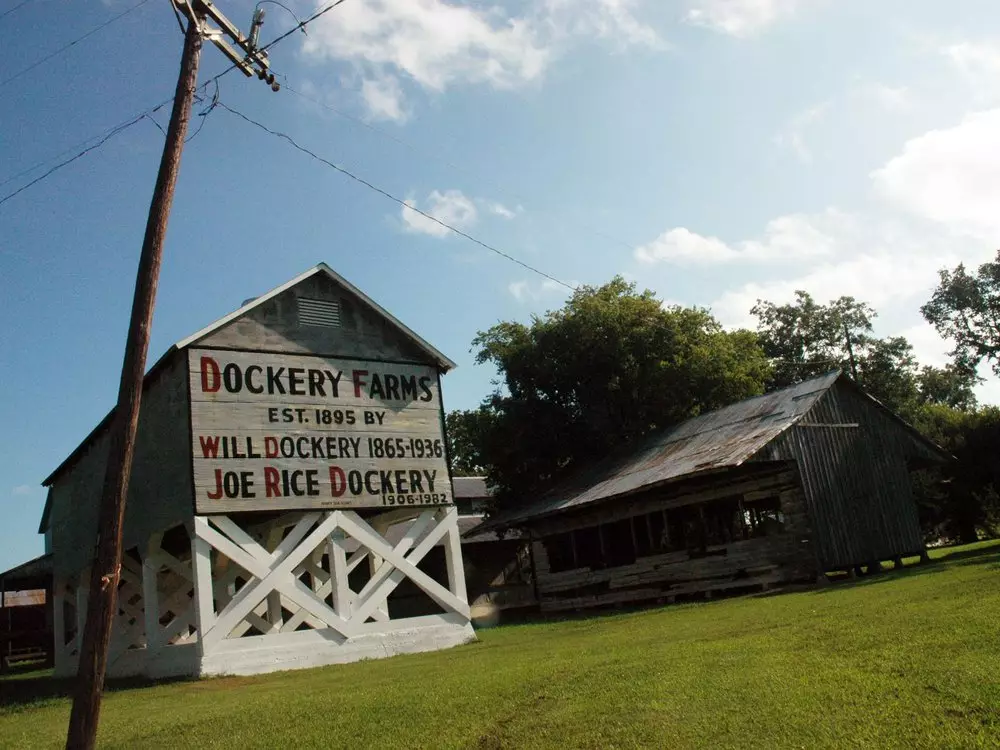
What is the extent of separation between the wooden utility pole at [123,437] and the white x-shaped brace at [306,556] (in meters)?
8.17

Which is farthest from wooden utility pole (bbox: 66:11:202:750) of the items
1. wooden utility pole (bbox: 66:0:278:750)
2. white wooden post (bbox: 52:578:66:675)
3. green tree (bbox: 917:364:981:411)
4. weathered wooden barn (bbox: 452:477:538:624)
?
green tree (bbox: 917:364:981:411)

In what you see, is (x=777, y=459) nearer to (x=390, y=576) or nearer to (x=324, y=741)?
(x=390, y=576)

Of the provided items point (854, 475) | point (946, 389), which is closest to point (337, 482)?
point (854, 475)

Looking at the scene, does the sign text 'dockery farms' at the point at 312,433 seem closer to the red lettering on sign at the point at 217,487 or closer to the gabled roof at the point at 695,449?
the red lettering on sign at the point at 217,487

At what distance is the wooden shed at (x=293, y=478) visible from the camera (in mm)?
16812

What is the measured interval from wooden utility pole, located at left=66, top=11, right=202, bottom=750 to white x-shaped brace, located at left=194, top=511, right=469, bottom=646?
817cm

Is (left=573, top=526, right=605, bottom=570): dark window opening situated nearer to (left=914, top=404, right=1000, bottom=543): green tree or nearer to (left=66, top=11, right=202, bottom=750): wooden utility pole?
(left=914, top=404, right=1000, bottom=543): green tree

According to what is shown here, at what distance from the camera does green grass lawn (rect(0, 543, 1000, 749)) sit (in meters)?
6.12

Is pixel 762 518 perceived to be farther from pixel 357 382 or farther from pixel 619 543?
pixel 357 382

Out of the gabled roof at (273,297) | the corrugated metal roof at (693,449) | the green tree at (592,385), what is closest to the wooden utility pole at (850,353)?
the green tree at (592,385)

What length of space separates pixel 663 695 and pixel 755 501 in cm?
1797

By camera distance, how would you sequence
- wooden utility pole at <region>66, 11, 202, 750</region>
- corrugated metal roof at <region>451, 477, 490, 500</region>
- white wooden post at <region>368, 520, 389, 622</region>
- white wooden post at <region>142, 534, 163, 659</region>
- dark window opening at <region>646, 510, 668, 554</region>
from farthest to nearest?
corrugated metal roof at <region>451, 477, 490, 500</region>, dark window opening at <region>646, 510, 668, 554</region>, white wooden post at <region>368, 520, 389, 622</region>, white wooden post at <region>142, 534, 163, 659</region>, wooden utility pole at <region>66, 11, 202, 750</region>

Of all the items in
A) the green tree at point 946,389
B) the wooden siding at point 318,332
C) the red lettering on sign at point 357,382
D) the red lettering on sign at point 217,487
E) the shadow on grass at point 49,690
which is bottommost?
the shadow on grass at point 49,690

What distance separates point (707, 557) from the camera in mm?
24453
